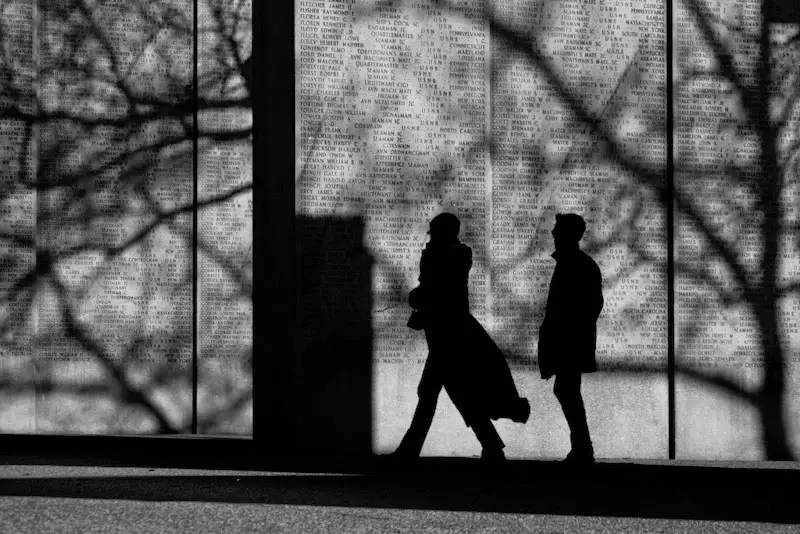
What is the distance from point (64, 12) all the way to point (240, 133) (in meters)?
2.05

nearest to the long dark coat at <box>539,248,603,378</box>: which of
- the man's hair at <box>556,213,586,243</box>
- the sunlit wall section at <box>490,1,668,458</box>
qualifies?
the man's hair at <box>556,213,586,243</box>

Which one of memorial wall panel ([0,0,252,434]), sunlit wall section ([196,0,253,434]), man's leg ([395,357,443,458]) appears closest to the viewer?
man's leg ([395,357,443,458])

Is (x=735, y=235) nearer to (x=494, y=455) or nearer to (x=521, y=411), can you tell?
(x=521, y=411)

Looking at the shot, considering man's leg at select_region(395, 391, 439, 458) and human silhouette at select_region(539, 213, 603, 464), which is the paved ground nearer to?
man's leg at select_region(395, 391, 439, 458)

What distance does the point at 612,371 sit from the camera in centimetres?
1002

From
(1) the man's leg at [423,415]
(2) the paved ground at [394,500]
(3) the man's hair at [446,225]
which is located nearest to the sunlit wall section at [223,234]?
(2) the paved ground at [394,500]

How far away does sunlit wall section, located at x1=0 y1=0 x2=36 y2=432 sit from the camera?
37.7 ft

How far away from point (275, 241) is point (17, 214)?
3.07 metres

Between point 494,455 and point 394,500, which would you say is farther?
point 494,455

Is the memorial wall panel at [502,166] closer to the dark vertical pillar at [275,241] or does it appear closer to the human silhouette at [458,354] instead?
the dark vertical pillar at [275,241]

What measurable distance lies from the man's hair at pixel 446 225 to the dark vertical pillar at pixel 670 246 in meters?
2.48

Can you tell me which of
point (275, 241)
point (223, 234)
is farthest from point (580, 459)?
point (223, 234)

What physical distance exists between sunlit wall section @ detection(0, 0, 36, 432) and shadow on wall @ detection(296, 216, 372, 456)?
3.32 metres

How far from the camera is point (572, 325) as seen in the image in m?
8.50
